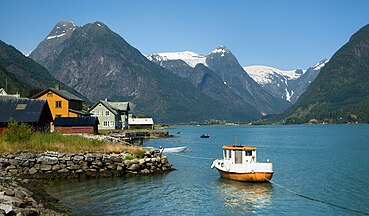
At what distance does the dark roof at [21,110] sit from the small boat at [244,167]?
92.3ft

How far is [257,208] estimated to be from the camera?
1238 inches

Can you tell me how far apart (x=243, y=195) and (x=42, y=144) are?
71.4 ft

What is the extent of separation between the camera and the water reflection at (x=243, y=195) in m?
31.9

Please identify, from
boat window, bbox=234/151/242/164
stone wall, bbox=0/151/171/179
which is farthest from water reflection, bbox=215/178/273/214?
stone wall, bbox=0/151/171/179

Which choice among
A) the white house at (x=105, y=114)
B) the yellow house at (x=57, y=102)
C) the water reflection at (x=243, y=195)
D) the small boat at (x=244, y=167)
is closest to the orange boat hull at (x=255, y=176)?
the small boat at (x=244, y=167)

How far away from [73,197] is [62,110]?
58.1 m

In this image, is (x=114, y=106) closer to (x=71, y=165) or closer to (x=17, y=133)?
(x=17, y=133)

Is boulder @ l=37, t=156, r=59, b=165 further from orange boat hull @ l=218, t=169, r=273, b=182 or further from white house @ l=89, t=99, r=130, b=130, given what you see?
white house @ l=89, t=99, r=130, b=130

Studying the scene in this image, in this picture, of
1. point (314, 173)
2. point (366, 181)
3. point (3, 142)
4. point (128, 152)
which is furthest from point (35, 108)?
point (366, 181)

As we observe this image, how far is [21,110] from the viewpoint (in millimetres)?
59812

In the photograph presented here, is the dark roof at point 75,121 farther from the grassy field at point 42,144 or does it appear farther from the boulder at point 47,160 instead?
the boulder at point 47,160

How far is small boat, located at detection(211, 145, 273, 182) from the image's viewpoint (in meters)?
41.3

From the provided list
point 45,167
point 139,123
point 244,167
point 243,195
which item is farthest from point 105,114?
point 243,195

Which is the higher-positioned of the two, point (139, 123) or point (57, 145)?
point (139, 123)
